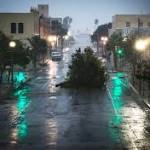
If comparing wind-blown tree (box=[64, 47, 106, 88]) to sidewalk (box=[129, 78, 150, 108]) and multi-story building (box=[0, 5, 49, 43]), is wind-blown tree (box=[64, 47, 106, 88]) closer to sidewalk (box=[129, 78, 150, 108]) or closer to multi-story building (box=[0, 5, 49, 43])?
sidewalk (box=[129, 78, 150, 108])

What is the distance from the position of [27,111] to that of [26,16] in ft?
198

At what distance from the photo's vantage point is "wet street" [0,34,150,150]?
17688mm

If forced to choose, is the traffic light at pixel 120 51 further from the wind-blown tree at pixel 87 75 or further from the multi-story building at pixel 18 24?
the wind-blown tree at pixel 87 75

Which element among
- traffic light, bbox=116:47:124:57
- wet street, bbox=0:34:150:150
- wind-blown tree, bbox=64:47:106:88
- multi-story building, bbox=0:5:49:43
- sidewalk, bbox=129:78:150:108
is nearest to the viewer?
wet street, bbox=0:34:150:150

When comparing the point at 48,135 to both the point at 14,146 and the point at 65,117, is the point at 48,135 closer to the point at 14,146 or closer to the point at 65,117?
the point at 14,146

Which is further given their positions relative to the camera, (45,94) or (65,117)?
(45,94)

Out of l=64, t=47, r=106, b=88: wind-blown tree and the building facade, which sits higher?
the building facade

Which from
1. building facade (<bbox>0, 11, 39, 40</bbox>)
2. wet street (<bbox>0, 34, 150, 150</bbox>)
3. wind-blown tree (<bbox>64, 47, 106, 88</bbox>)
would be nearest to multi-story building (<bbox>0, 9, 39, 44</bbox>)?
building facade (<bbox>0, 11, 39, 40</bbox>)

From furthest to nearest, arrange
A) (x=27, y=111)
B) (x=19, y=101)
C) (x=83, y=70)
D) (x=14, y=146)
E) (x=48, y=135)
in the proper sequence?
(x=83, y=70)
(x=19, y=101)
(x=27, y=111)
(x=48, y=135)
(x=14, y=146)

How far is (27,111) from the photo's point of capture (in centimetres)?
2802

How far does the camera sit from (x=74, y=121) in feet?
77.2

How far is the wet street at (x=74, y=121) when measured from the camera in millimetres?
17688

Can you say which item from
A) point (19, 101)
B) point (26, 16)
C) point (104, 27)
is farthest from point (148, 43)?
point (104, 27)

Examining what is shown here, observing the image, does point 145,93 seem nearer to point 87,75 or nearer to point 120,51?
point 87,75
